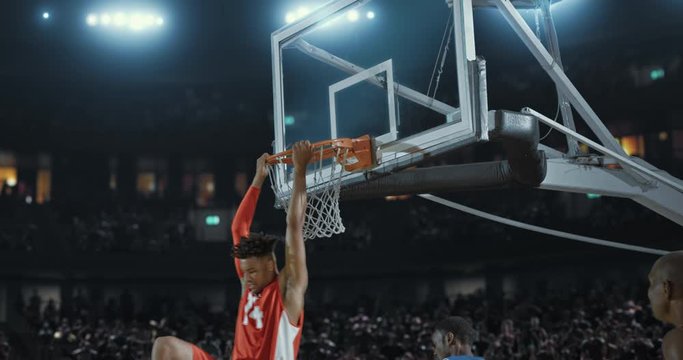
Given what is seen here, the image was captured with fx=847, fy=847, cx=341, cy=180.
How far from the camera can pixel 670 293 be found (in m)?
2.62

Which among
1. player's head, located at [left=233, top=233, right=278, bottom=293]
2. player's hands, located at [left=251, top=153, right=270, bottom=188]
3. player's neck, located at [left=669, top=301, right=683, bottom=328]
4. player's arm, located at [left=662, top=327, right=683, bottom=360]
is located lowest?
player's arm, located at [left=662, top=327, right=683, bottom=360]

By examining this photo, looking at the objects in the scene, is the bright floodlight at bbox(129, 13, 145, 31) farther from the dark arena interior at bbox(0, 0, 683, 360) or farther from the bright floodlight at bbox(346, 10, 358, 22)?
the bright floodlight at bbox(346, 10, 358, 22)

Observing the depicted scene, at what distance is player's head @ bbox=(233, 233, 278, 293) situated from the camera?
11.9 ft

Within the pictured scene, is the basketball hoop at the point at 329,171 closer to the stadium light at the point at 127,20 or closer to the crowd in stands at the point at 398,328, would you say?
the crowd in stands at the point at 398,328

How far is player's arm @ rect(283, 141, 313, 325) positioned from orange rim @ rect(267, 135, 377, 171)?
1.58 metres

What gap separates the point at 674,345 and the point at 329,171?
12.9 ft

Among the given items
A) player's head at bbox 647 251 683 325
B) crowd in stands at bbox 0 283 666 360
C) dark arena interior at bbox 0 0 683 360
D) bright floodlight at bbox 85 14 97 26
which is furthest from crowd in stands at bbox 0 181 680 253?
player's head at bbox 647 251 683 325

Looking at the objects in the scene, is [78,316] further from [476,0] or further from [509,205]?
[476,0]

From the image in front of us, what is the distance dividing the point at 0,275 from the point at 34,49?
6.28 m

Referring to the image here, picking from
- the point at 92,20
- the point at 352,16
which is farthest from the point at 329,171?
the point at 92,20

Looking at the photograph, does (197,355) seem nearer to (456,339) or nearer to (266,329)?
(266,329)

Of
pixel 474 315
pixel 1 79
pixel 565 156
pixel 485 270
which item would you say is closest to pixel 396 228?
pixel 485 270

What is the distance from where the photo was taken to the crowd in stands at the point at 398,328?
1202cm

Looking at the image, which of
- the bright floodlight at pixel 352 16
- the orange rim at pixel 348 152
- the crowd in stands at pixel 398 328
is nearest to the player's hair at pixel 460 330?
the orange rim at pixel 348 152
